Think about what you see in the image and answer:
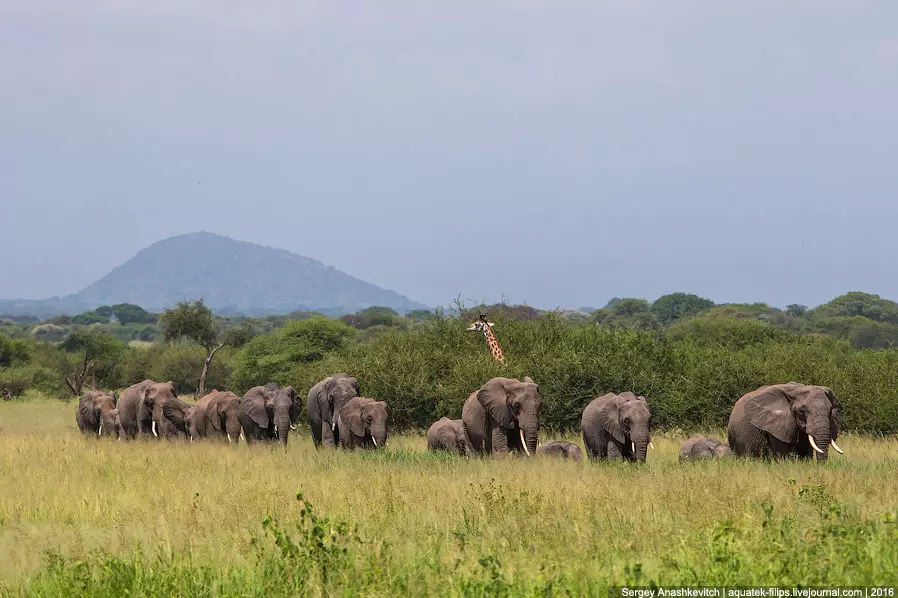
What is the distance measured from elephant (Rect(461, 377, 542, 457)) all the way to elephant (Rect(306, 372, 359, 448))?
4268 mm

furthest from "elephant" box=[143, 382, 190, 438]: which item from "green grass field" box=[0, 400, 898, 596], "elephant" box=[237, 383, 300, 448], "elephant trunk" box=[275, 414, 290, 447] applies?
"green grass field" box=[0, 400, 898, 596]

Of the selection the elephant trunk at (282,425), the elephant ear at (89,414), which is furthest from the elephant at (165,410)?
the elephant trunk at (282,425)

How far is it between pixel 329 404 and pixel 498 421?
21.3ft

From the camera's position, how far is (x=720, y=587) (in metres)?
7.75

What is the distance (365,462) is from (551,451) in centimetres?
429

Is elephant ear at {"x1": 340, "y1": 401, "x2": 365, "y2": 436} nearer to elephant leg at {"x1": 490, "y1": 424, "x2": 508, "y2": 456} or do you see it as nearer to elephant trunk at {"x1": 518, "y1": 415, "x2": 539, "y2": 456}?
elephant leg at {"x1": 490, "y1": 424, "x2": 508, "y2": 456}

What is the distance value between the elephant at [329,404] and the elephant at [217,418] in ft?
7.21

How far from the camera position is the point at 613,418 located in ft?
60.5

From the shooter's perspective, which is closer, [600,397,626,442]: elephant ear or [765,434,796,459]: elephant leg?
[600,397,626,442]: elephant ear

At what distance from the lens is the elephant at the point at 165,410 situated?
92.2 feet

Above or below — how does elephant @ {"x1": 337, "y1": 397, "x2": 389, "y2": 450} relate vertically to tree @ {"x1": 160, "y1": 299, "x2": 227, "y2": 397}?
below

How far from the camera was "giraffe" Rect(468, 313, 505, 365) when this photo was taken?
32112 mm

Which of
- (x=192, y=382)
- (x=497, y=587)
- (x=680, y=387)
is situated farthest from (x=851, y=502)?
(x=192, y=382)

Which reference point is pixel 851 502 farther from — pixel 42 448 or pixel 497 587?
pixel 42 448
